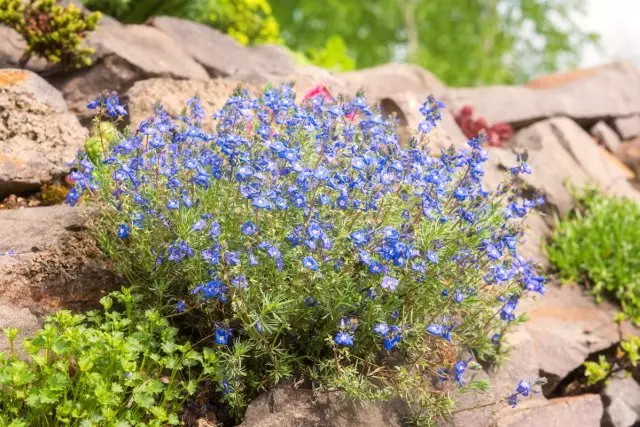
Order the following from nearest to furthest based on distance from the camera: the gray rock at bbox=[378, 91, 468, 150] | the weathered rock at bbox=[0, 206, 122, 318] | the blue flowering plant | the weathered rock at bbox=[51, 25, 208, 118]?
the blue flowering plant, the weathered rock at bbox=[0, 206, 122, 318], the gray rock at bbox=[378, 91, 468, 150], the weathered rock at bbox=[51, 25, 208, 118]

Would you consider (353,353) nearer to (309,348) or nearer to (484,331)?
(309,348)

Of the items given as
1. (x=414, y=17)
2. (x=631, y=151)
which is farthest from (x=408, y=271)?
(x=414, y=17)

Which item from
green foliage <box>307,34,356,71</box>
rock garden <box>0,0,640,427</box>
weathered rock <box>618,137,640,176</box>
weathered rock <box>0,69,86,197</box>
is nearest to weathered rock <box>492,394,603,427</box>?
rock garden <box>0,0,640,427</box>

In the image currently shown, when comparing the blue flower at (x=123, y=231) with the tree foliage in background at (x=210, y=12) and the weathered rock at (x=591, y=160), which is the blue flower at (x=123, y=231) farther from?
the weathered rock at (x=591, y=160)

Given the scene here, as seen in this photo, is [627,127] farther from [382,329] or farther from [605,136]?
[382,329]

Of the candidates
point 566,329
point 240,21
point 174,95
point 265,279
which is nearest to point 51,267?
point 265,279

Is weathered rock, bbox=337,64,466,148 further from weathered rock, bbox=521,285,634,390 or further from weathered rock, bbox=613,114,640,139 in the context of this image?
weathered rock, bbox=613,114,640,139

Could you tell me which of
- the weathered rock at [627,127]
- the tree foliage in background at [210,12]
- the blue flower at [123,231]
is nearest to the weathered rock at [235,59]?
the tree foliage in background at [210,12]
